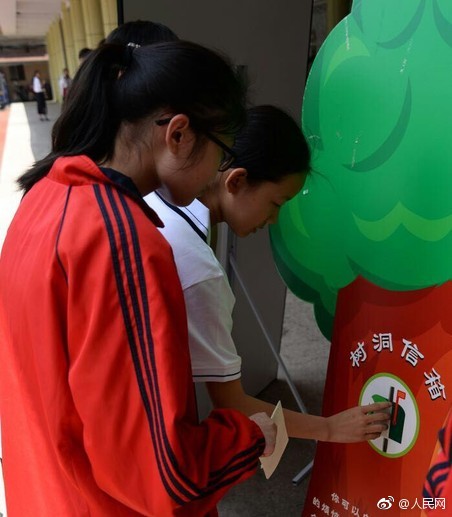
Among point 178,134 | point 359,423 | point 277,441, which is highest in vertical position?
point 178,134

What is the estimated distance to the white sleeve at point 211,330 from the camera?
898 mm

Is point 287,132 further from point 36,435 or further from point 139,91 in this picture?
point 36,435

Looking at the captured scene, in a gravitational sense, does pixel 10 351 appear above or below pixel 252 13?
below

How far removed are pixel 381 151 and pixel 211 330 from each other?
55cm

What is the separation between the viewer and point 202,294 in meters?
0.90

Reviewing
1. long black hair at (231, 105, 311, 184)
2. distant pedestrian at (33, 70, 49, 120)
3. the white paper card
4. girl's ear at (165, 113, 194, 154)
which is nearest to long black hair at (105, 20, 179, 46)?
long black hair at (231, 105, 311, 184)

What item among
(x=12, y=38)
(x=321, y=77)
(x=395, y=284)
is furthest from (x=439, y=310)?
(x=12, y=38)

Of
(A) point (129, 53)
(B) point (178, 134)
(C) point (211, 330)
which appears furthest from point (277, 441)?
(A) point (129, 53)

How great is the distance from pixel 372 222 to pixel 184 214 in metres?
0.46

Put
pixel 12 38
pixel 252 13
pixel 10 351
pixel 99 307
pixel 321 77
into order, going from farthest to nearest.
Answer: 1. pixel 12 38
2. pixel 252 13
3. pixel 321 77
4. pixel 10 351
5. pixel 99 307

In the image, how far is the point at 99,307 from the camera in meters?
0.62

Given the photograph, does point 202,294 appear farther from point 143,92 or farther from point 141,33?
point 141,33

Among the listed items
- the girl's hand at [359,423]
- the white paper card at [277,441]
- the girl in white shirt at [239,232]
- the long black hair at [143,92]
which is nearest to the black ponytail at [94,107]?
the long black hair at [143,92]

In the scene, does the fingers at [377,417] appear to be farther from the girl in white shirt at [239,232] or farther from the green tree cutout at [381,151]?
the green tree cutout at [381,151]
